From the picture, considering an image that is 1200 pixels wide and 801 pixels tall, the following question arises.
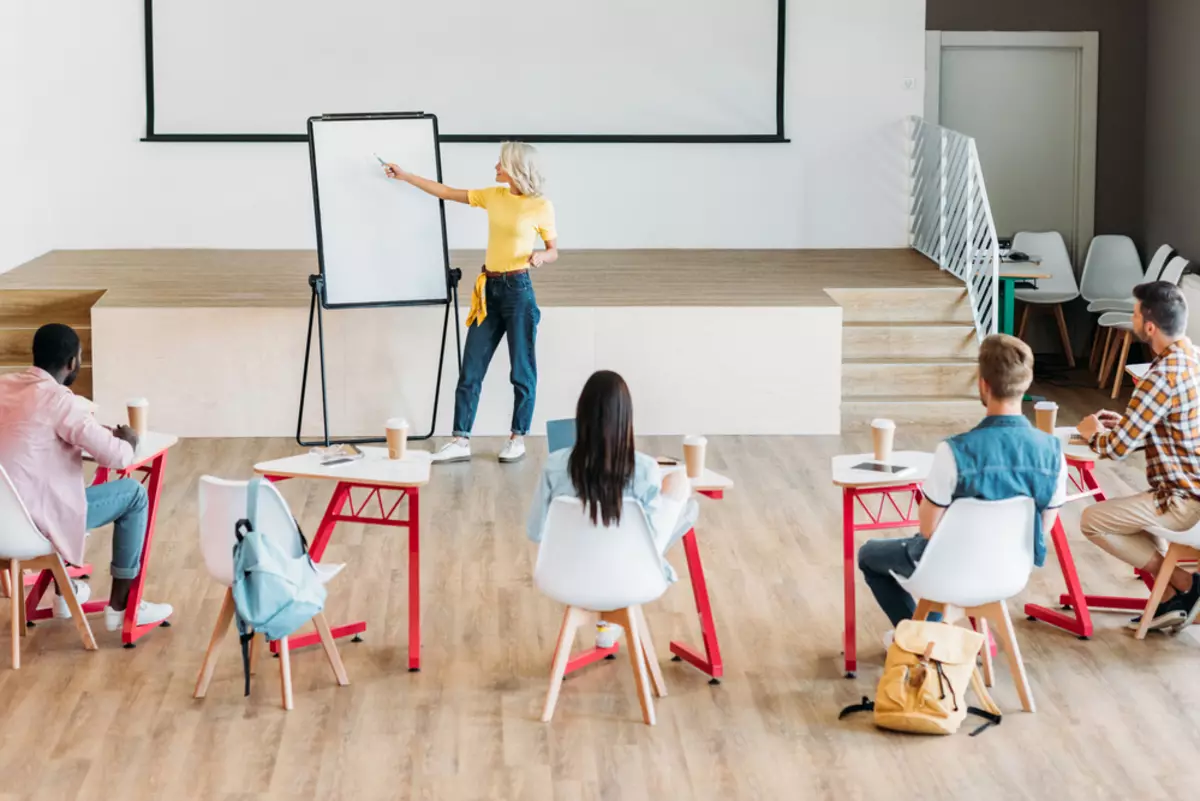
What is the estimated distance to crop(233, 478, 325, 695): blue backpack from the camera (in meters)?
4.21

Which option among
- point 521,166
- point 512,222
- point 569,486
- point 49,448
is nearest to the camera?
point 569,486

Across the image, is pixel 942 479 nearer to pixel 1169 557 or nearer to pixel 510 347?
pixel 1169 557

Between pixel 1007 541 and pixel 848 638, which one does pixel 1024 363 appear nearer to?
pixel 1007 541

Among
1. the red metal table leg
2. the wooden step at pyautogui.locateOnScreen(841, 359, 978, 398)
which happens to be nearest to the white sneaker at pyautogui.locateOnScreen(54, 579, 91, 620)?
the red metal table leg

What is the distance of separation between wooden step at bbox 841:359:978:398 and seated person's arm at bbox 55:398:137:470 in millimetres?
4802

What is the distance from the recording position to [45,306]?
852cm

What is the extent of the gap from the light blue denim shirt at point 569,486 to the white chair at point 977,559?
2.58 ft

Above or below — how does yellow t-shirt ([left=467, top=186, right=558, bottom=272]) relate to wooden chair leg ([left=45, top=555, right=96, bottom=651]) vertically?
above

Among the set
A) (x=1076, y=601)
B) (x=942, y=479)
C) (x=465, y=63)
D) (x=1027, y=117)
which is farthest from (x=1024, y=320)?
(x=942, y=479)

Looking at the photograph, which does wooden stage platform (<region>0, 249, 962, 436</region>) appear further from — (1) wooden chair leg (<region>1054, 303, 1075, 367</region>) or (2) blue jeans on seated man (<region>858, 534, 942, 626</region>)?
(2) blue jeans on seated man (<region>858, 534, 942, 626</region>)

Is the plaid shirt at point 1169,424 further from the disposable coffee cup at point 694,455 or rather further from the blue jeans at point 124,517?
the blue jeans at point 124,517

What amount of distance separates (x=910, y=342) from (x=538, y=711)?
15.9 ft

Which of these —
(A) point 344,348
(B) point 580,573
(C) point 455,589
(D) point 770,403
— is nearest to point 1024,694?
(B) point 580,573

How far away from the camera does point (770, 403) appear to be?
8180 millimetres
